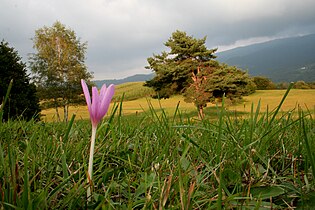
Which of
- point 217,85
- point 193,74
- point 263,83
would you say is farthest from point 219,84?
point 263,83

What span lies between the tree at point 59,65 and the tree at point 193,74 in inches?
354

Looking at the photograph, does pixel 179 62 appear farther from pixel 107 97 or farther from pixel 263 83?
pixel 263 83

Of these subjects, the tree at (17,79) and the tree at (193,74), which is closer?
the tree at (17,79)

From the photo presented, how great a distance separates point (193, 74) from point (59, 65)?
16.6 m

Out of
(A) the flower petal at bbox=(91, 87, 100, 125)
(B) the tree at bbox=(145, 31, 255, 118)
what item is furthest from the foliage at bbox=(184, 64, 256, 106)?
(A) the flower petal at bbox=(91, 87, 100, 125)

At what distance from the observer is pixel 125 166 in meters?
1.21

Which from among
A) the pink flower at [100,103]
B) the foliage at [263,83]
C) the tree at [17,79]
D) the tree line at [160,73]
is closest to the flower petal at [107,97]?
the pink flower at [100,103]

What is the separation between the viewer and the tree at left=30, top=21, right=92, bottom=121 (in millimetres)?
32531

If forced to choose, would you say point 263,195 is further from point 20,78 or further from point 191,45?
point 191,45

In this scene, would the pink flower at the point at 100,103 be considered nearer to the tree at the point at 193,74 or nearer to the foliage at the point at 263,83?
the tree at the point at 193,74

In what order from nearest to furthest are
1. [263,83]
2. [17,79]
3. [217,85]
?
1. [17,79]
2. [217,85]
3. [263,83]

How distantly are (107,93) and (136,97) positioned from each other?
233 ft

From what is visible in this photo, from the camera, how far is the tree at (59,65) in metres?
32.5

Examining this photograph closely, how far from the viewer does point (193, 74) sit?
114ft
